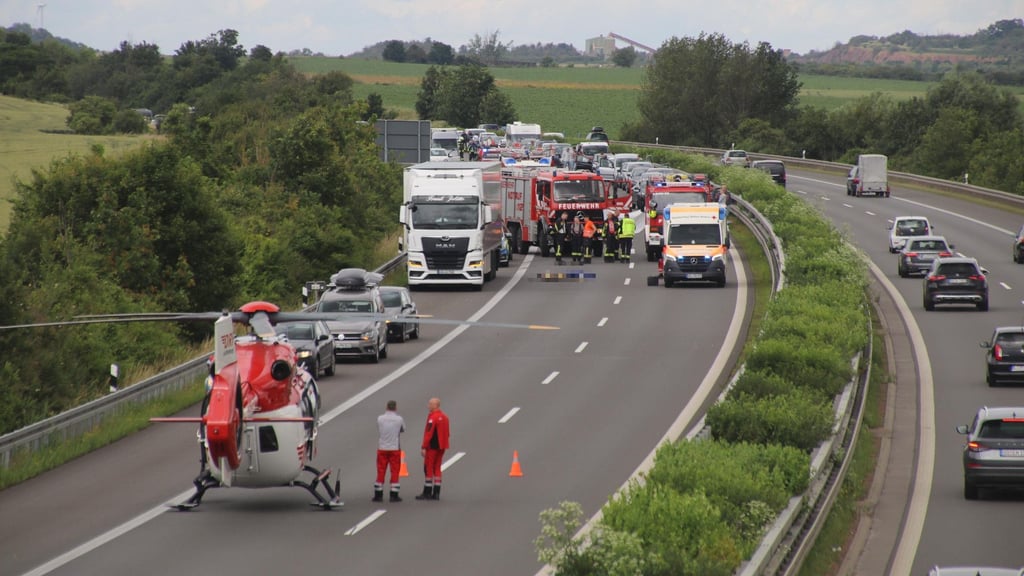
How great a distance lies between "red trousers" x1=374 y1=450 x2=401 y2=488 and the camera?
70.8 ft

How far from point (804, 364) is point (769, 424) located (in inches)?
235

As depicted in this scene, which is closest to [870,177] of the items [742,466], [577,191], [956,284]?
[577,191]

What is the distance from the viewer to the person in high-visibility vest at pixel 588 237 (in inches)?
2247

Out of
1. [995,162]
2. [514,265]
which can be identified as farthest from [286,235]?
[995,162]

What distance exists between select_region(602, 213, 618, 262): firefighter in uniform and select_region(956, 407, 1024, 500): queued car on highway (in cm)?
3459

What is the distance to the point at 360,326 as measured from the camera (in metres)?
36.9

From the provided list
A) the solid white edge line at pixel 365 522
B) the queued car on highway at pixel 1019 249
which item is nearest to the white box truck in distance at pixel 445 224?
the queued car on highway at pixel 1019 249

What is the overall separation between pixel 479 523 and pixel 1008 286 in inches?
1394

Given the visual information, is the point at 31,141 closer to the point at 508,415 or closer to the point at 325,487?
the point at 508,415

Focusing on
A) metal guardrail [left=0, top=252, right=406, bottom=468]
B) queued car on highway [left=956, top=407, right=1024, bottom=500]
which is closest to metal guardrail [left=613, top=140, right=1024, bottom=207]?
metal guardrail [left=0, top=252, right=406, bottom=468]

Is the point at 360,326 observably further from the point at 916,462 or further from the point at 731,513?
the point at 731,513

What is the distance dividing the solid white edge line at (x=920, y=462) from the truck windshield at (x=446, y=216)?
14.1m

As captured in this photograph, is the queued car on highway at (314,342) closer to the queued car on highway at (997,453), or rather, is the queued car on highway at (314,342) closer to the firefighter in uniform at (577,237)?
the queued car on highway at (997,453)

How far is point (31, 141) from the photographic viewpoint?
330 ft
